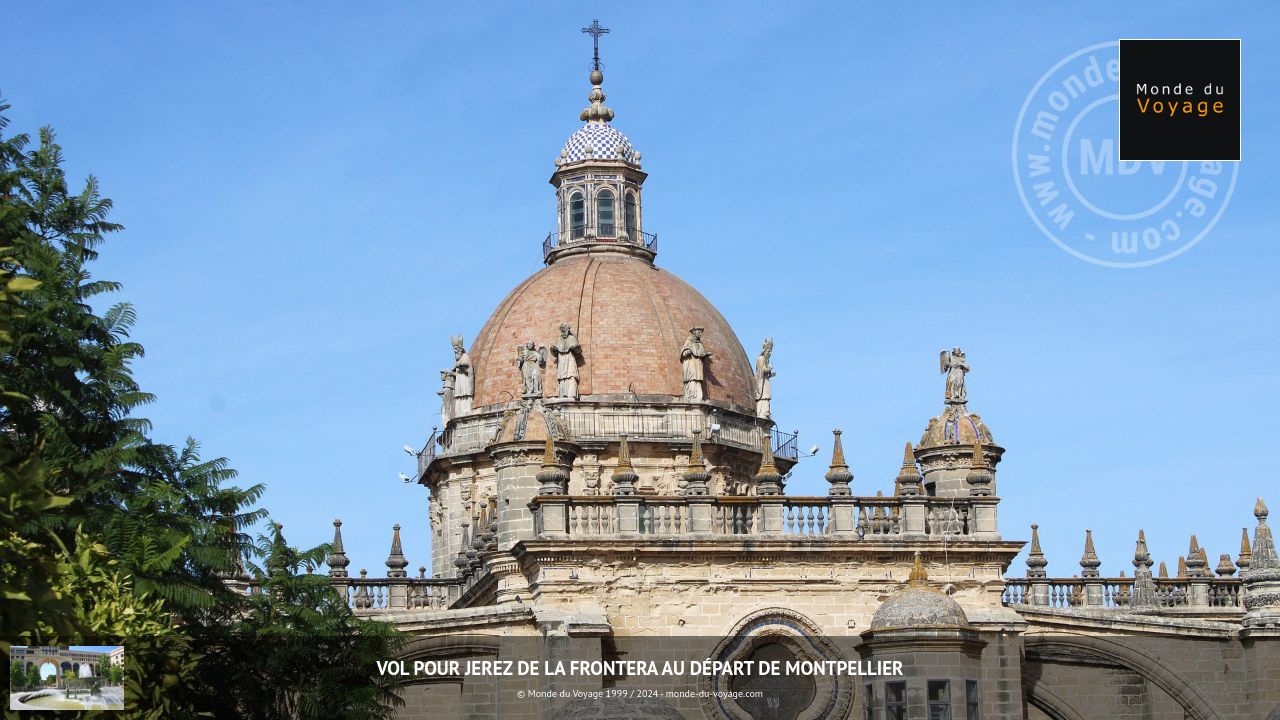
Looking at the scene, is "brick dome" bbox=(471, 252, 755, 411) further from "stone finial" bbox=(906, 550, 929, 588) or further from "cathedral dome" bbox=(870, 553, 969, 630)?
"cathedral dome" bbox=(870, 553, 969, 630)

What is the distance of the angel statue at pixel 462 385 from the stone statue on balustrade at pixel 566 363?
3.34 metres

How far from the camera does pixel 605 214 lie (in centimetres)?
5975

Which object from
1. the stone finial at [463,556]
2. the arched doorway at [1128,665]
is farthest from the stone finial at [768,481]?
the stone finial at [463,556]

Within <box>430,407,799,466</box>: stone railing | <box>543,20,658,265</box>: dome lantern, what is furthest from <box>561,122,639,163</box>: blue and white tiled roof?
<box>430,407,799,466</box>: stone railing

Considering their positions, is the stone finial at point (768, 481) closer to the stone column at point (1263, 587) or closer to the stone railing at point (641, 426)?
the stone column at point (1263, 587)

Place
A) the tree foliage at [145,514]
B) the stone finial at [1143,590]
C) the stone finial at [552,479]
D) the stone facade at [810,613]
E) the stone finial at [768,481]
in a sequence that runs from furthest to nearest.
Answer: the stone finial at [1143,590] → the stone finial at [768,481] → the stone finial at [552,479] → the stone facade at [810,613] → the tree foliage at [145,514]

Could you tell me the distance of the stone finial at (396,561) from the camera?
50.5 m

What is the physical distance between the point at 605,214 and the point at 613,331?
17.4 feet

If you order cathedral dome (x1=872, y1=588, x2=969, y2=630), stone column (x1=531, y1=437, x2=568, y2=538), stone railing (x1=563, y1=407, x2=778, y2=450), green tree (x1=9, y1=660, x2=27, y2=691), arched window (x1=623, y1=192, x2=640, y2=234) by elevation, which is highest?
arched window (x1=623, y1=192, x2=640, y2=234)

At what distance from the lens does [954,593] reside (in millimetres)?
34125

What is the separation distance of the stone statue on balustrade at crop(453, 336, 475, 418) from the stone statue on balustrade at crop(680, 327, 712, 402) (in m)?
6.07

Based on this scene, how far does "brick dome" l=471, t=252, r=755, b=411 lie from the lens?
5525 cm

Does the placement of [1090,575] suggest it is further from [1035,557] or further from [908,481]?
[908,481]

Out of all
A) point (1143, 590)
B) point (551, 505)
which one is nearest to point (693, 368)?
point (1143, 590)
